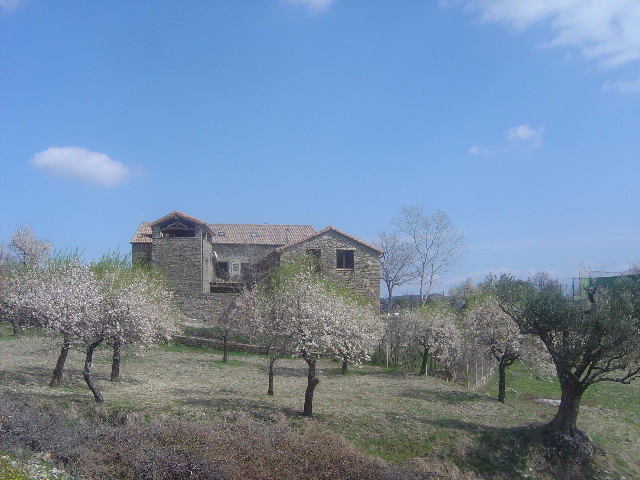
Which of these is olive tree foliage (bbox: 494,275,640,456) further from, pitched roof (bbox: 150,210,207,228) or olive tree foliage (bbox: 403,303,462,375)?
pitched roof (bbox: 150,210,207,228)

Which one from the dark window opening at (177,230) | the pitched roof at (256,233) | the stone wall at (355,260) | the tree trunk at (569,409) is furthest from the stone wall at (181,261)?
the tree trunk at (569,409)

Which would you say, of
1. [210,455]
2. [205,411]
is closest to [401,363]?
[205,411]

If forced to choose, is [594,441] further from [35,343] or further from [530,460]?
[35,343]

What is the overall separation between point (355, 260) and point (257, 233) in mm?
16030

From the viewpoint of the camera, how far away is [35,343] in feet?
79.5

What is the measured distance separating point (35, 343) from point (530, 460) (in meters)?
24.1

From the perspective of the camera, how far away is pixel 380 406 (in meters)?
15.8

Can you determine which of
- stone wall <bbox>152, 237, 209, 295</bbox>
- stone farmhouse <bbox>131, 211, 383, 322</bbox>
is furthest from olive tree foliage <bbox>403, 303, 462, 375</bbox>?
stone wall <bbox>152, 237, 209, 295</bbox>

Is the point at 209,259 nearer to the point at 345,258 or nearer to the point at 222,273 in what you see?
the point at 222,273

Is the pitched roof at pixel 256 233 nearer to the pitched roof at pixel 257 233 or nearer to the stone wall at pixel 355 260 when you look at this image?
the pitched roof at pixel 257 233

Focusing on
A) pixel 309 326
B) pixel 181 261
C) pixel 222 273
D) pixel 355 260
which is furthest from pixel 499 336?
pixel 222 273

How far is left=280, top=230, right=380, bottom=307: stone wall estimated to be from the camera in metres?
33.2

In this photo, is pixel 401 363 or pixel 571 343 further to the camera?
pixel 401 363

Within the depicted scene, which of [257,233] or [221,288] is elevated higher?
[257,233]
